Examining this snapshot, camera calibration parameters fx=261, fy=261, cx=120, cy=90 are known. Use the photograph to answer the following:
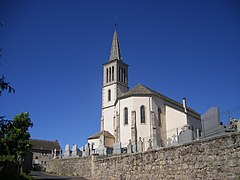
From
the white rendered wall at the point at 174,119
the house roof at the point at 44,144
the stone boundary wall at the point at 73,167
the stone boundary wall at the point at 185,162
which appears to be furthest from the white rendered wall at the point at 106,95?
the stone boundary wall at the point at 185,162

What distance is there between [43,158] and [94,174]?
46.1m

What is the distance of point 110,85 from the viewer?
5512 centimetres

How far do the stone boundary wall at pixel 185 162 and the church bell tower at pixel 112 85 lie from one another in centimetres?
3100

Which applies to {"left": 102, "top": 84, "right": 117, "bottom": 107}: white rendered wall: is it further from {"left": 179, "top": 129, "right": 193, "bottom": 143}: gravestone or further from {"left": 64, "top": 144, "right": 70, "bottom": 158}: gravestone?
{"left": 179, "top": 129, "right": 193, "bottom": 143}: gravestone

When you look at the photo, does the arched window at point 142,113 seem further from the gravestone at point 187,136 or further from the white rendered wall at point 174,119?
the gravestone at point 187,136

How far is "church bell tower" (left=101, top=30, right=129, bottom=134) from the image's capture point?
50.8m

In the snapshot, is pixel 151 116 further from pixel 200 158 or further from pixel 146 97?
pixel 200 158

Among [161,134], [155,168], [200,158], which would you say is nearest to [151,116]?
[161,134]

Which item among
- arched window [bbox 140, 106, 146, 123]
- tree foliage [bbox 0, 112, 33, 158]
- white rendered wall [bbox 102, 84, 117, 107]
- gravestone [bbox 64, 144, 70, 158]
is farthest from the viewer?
white rendered wall [bbox 102, 84, 117, 107]

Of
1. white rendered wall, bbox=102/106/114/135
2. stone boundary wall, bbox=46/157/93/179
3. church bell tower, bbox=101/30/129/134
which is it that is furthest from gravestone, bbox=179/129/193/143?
church bell tower, bbox=101/30/129/134

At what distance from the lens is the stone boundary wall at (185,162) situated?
9945 mm

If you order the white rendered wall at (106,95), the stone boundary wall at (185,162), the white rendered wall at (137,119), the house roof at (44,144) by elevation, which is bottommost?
the stone boundary wall at (185,162)

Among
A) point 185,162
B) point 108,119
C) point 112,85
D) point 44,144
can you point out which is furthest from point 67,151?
point 44,144

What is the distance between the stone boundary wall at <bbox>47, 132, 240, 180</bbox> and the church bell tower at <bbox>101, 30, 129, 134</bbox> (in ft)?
102
